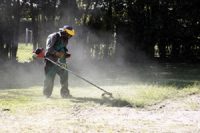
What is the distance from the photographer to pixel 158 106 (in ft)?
36.6

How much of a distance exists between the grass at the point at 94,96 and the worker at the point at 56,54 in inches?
12.3

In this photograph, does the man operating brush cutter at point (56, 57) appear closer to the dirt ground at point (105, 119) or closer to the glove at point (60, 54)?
the glove at point (60, 54)

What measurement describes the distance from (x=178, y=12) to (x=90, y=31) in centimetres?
436

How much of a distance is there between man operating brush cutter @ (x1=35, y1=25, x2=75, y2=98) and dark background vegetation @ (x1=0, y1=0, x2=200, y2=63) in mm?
8362

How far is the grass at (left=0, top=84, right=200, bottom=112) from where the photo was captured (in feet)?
37.3

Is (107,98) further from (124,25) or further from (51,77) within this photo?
(124,25)

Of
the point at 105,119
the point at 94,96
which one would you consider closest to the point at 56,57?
the point at 94,96

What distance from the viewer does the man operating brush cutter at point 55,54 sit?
12203 millimetres

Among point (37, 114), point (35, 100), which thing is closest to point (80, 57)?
point (35, 100)

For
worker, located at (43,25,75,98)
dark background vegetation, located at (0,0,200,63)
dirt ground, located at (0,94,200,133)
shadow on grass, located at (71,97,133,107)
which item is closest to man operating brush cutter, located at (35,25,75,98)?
worker, located at (43,25,75,98)

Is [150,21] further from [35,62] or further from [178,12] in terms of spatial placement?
[35,62]

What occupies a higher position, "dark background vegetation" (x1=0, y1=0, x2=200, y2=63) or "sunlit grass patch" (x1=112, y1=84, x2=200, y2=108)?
"dark background vegetation" (x1=0, y1=0, x2=200, y2=63)

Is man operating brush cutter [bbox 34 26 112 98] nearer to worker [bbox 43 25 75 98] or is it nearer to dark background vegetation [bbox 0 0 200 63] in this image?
worker [bbox 43 25 75 98]

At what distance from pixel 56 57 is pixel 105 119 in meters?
3.40
